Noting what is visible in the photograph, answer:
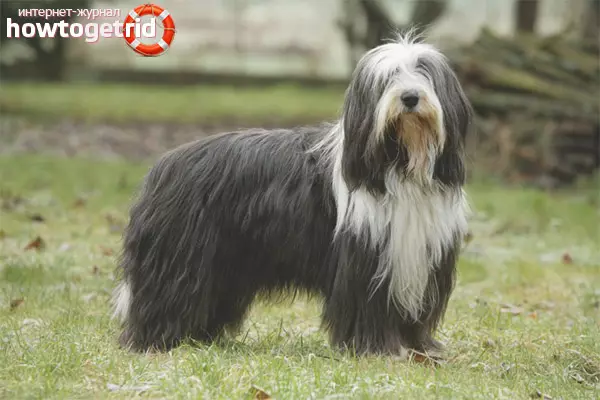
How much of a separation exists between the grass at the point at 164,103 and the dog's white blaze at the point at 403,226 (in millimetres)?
12639

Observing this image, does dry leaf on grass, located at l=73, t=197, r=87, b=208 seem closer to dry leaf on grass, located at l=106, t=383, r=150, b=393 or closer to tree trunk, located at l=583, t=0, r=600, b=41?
dry leaf on grass, located at l=106, t=383, r=150, b=393

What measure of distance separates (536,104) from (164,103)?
948 cm

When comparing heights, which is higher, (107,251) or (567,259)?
(107,251)

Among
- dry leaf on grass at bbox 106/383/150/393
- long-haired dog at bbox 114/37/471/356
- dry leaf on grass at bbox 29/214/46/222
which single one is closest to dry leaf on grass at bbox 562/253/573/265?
long-haired dog at bbox 114/37/471/356

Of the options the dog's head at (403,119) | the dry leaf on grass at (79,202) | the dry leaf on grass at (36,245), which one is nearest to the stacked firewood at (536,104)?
the dry leaf on grass at (79,202)

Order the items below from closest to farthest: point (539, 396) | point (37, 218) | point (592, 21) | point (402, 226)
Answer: point (539, 396)
point (402, 226)
point (37, 218)
point (592, 21)

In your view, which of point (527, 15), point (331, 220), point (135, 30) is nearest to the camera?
point (331, 220)

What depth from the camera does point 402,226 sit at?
5223 millimetres

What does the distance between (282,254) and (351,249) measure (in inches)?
16.1

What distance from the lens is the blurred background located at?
1405 cm

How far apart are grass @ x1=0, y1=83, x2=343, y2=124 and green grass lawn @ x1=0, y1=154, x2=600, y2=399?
856cm

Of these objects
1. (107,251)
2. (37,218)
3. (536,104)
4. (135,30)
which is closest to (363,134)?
(135,30)

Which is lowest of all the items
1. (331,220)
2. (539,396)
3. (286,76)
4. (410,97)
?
(539,396)

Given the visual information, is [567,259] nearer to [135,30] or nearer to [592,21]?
[135,30]
